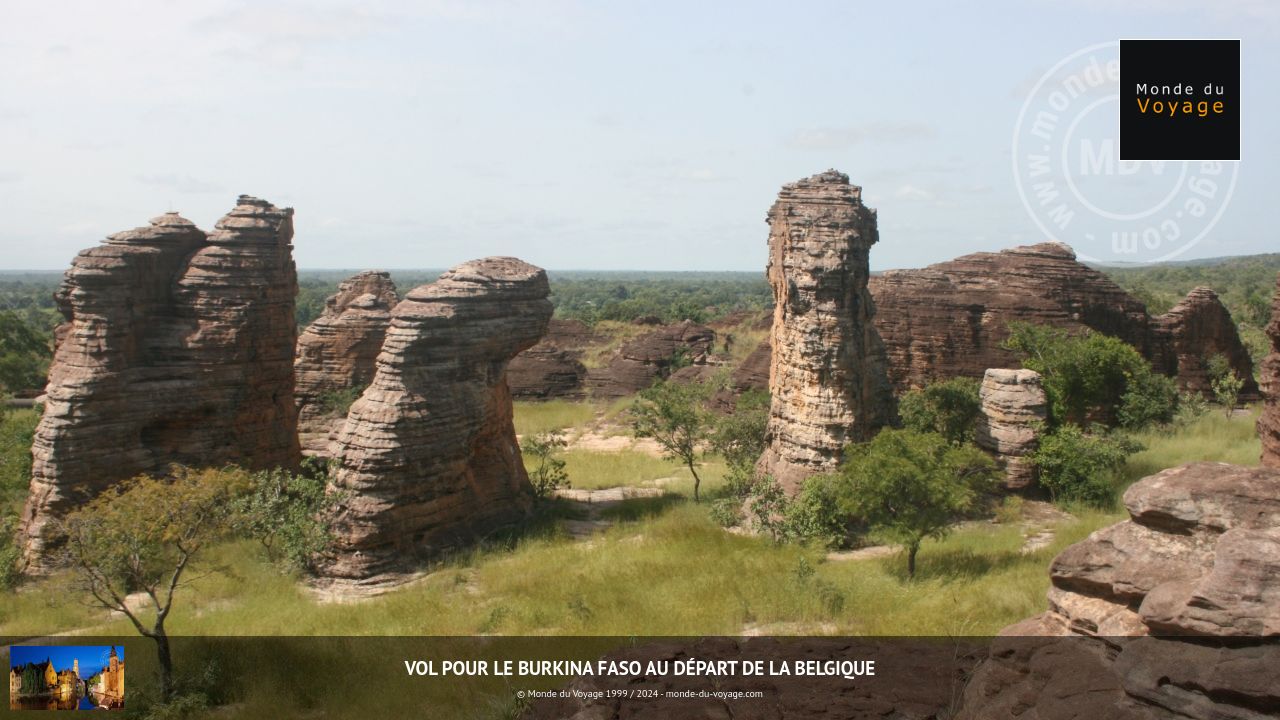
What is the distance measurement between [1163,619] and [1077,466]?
11.7m

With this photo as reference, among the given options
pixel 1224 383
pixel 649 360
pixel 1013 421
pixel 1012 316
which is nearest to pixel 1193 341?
pixel 1224 383

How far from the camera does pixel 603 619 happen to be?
11.2m

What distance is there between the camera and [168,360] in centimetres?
1684

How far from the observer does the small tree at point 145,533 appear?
10.2 meters

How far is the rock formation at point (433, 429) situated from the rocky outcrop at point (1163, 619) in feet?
34.4

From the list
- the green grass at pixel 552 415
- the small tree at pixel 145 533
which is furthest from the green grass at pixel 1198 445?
the green grass at pixel 552 415

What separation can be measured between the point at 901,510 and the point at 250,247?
15189 mm

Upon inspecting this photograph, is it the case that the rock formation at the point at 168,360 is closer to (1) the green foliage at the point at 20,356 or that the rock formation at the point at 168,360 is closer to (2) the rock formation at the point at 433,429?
(2) the rock formation at the point at 433,429

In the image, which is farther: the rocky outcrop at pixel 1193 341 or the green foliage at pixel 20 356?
the green foliage at pixel 20 356

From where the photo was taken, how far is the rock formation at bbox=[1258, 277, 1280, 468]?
433 inches

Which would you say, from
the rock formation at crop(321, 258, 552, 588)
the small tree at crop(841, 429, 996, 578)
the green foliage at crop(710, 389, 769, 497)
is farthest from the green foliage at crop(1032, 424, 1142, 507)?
the rock formation at crop(321, 258, 552, 588)

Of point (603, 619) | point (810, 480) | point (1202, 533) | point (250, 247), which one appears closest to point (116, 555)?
point (603, 619)

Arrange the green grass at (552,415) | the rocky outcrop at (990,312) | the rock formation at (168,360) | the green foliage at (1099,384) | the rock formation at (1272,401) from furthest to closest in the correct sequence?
the green grass at (552,415), the rocky outcrop at (990,312), the green foliage at (1099,384), the rock formation at (168,360), the rock formation at (1272,401)

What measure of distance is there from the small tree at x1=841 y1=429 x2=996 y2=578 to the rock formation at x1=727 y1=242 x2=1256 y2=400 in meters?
15.2
